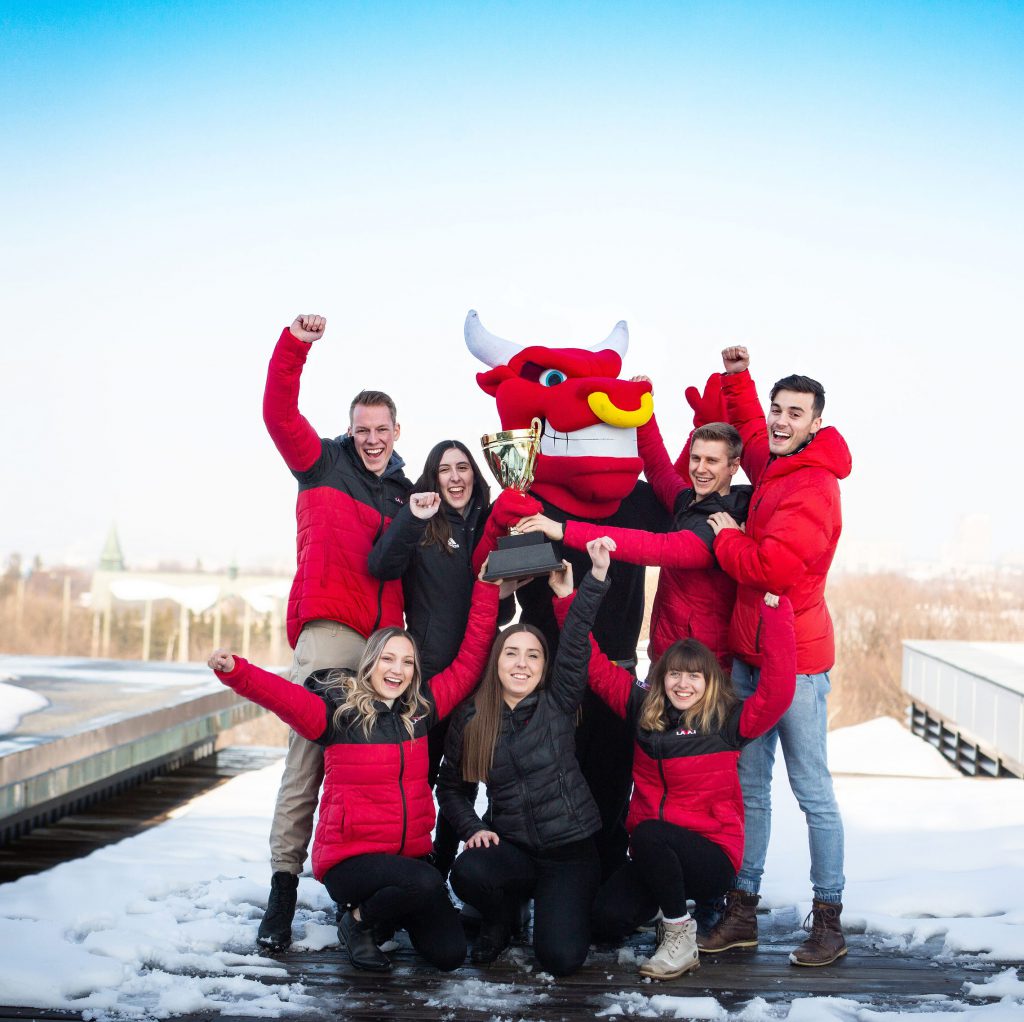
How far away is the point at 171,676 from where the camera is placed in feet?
23.3

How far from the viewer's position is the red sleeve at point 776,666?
114 inches

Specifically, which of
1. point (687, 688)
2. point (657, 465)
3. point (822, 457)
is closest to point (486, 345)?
point (657, 465)

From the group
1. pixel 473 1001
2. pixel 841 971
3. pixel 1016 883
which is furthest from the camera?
pixel 1016 883

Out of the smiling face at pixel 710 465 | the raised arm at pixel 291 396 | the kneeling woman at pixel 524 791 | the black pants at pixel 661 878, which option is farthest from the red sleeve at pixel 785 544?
the raised arm at pixel 291 396

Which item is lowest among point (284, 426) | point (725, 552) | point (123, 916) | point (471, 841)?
point (123, 916)

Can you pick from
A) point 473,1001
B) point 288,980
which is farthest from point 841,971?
point 288,980

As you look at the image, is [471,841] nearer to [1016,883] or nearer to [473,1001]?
[473,1001]

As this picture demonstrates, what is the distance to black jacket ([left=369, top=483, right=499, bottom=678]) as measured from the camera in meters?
3.22

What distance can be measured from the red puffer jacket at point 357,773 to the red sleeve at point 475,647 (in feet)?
0.52

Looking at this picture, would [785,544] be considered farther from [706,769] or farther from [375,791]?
[375,791]

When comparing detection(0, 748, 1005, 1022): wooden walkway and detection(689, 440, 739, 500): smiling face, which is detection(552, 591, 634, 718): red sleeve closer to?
detection(689, 440, 739, 500): smiling face

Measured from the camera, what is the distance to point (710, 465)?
313 cm

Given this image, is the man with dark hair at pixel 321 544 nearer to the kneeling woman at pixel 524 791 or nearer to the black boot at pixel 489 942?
the kneeling woman at pixel 524 791

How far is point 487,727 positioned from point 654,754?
488 mm
